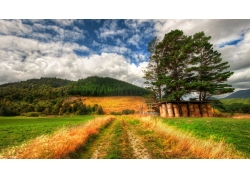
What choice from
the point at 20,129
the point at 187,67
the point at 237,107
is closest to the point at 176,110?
the point at 187,67

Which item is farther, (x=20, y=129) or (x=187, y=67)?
(x=187, y=67)

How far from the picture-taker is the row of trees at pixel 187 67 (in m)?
18.7

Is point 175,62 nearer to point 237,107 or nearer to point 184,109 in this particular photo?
point 184,109

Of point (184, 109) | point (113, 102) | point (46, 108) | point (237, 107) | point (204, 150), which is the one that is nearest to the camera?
point (204, 150)

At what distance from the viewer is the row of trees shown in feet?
61.4

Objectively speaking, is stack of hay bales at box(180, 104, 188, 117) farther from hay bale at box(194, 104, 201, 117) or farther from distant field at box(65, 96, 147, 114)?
distant field at box(65, 96, 147, 114)

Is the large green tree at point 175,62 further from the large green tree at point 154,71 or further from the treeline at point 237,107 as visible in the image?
the treeline at point 237,107

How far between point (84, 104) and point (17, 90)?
24.5 meters

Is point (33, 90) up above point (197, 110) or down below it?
above

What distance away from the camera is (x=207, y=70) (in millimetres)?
A: 19422

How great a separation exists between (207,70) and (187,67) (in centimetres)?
265

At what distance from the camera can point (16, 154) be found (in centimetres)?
519

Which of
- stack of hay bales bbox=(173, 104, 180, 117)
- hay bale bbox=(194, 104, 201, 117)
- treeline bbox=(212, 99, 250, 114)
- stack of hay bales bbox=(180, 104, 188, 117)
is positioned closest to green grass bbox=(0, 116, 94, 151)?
stack of hay bales bbox=(173, 104, 180, 117)
